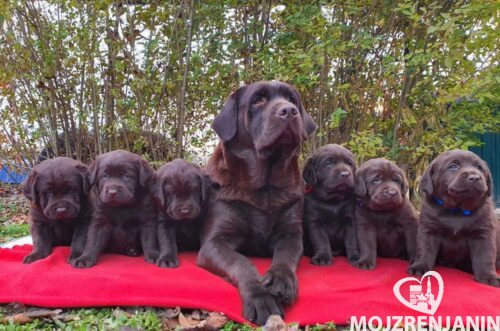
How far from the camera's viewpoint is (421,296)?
315 centimetres

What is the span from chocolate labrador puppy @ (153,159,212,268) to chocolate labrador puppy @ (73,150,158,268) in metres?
0.10

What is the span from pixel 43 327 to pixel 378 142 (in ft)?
13.3

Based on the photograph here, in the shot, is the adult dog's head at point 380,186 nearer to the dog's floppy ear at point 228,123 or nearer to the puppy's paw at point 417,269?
the puppy's paw at point 417,269

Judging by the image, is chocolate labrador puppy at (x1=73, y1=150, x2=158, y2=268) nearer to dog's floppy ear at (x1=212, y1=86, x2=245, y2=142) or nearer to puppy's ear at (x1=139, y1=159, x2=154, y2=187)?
puppy's ear at (x1=139, y1=159, x2=154, y2=187)

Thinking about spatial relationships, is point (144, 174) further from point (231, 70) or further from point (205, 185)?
point (231, 70)

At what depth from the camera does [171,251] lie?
3.82 metres

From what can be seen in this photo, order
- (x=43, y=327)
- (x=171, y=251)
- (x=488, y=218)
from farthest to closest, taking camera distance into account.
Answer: (x=171, y=251)
(x=488, y=218)
(x=43, y=327)

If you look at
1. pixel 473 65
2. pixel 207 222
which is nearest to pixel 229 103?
pixel 207 222

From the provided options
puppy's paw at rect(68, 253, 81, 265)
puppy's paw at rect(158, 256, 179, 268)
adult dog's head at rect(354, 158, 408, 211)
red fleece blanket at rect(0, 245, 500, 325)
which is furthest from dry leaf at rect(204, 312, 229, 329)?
adult dog's head at rect(354, 158, 408, 211)

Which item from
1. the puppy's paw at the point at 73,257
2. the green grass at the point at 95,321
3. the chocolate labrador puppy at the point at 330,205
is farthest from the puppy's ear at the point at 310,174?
the puppy's paw at the point at 73,257

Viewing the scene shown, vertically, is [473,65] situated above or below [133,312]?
above

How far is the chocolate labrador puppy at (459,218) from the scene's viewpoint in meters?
3.42

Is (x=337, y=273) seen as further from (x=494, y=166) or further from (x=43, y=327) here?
(x=494, y=166)

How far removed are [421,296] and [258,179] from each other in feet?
4.77
